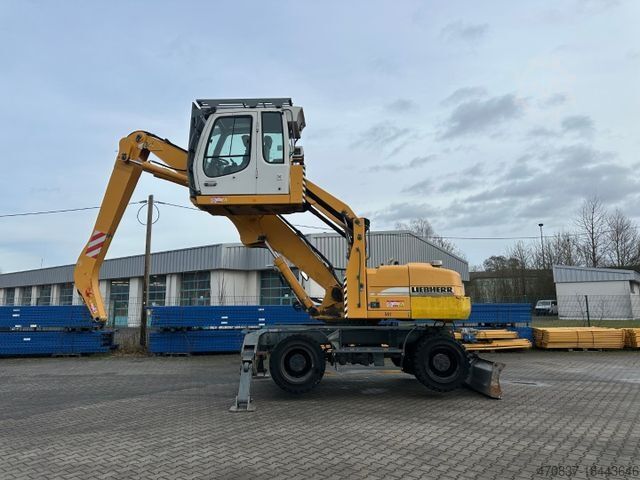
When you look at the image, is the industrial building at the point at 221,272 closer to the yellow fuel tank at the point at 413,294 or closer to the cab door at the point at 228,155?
the yellow fuel tank at the point at 413,294

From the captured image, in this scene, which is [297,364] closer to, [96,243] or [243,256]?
[96,243]

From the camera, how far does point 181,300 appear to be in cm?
3169

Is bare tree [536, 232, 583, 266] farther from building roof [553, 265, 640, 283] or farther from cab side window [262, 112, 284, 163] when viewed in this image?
cab side window [262, 112, 284, 163]

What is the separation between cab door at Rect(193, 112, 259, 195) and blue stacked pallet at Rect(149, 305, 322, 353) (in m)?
8.22

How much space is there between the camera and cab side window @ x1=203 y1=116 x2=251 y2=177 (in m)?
8.20

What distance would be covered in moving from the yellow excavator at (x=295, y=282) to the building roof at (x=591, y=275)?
103ft

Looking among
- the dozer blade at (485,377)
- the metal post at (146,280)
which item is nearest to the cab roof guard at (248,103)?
the dozer blade at (485,377)

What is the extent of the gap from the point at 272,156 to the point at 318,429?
15.1ft

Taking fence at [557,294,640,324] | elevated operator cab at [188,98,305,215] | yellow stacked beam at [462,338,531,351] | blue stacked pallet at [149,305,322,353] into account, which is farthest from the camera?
fence at [557,294,640,324]

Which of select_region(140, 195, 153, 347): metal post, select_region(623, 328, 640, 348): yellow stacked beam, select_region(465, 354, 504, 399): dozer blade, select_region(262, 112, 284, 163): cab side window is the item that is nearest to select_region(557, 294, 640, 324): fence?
select_region(623, 328, 640, 348): yellow stacked beam

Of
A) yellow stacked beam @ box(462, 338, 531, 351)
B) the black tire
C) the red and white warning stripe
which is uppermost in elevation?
the red and white warning stripe

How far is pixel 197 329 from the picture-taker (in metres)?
15.9

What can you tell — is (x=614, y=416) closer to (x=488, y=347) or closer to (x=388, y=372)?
(x=388, y=372)

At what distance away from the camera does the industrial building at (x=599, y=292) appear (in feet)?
101
